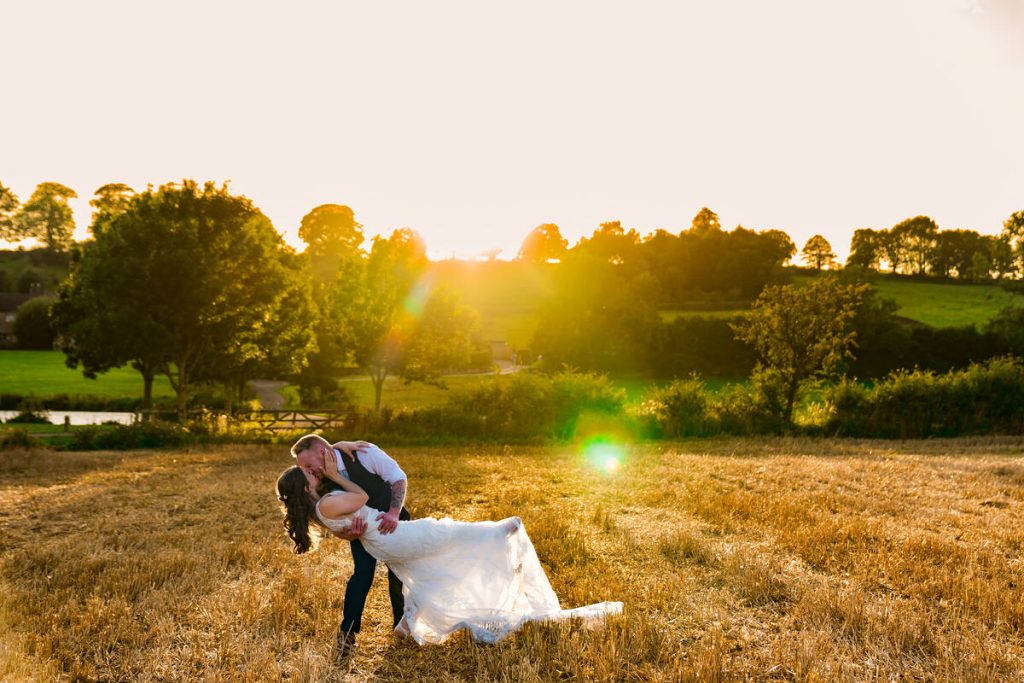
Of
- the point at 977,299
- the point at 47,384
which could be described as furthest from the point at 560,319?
the point at 977,299

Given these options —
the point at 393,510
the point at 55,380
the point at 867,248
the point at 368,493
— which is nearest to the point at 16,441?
the point at 368,493

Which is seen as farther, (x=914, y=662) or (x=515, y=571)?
(x=515, y=571)

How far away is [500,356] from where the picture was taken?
78062mm

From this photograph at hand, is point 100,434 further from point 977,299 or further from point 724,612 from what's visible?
point 977,299

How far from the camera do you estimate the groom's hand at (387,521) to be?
5609mm

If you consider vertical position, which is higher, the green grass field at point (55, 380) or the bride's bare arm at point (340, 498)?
the bride's bare arm at point (340, 498)

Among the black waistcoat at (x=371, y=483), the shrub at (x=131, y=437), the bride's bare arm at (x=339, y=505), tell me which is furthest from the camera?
the shrub at (x=131, y=437)

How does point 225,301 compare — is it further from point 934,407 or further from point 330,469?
point 934,407

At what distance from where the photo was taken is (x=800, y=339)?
26.5 metres

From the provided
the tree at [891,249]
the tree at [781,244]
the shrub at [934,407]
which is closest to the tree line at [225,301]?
the shrub at [934,407]

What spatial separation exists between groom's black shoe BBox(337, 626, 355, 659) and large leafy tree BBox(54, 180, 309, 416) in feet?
76.6

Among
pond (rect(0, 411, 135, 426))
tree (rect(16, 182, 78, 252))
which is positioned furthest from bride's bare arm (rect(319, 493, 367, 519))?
tree (rect(16, 182, 78, 252))

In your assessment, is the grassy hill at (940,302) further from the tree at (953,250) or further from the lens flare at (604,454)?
the lens flare at (604,454)

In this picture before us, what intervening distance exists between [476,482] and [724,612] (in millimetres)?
9171
